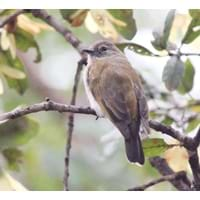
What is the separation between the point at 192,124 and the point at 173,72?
12 cm

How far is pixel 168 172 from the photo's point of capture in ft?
4.27

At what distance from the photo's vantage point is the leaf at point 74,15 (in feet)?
4.31

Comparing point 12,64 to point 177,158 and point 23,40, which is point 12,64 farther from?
point 177,158

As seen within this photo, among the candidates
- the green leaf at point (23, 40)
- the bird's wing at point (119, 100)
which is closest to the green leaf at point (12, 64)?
the green leaf at point (23, 40)

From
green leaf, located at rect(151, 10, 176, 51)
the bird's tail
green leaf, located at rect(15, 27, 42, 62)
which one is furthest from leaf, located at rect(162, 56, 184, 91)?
green leaf, located at rect(15, 27, 42, 62)

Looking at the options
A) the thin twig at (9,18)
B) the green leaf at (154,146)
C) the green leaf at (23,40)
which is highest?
the thin twig at (9,18)

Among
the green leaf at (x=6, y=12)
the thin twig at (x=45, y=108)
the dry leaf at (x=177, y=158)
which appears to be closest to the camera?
the thin twig at (x=45, y=108)

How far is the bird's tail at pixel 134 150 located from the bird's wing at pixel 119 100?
0.05 ft

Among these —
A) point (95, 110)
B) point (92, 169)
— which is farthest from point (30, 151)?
point (95, 110)

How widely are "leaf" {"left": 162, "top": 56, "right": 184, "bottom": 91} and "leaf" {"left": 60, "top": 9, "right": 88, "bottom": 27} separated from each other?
6.4 inches

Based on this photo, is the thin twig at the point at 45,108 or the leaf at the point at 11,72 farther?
the leaf at the point at 11,72

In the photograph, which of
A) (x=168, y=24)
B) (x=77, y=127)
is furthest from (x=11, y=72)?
(x=77, y=127)

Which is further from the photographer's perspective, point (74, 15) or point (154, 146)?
point (74, 15)

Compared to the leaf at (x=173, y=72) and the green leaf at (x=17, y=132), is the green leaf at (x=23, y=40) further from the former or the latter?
the leaf at (x=173, y=72)
